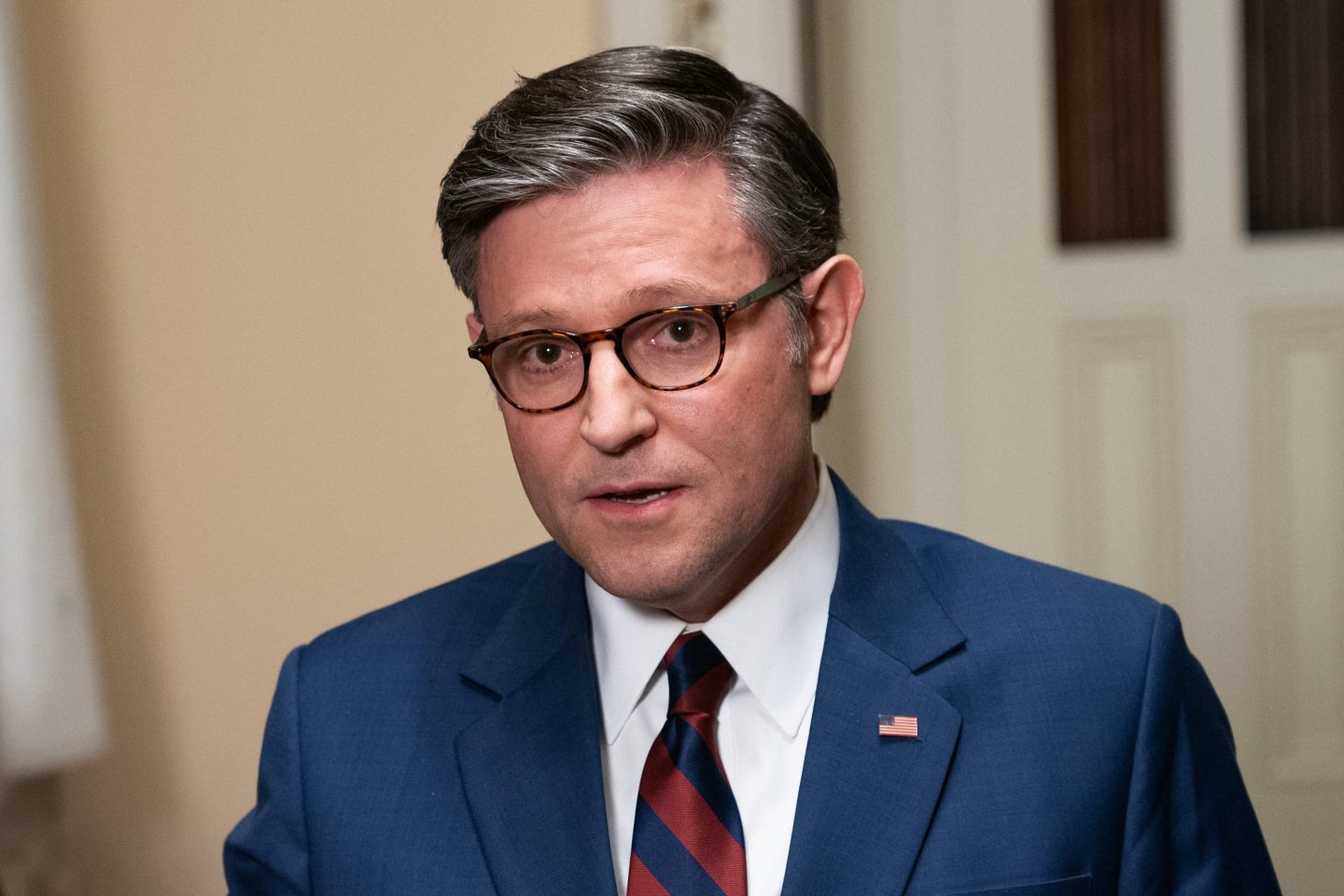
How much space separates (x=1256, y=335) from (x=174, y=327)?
221cm

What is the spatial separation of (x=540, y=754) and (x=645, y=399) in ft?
1.12

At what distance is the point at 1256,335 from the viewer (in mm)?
3086

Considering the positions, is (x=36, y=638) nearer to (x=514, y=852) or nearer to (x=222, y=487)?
(x=222, y=487)

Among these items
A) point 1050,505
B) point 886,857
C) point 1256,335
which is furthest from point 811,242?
point 1256,335

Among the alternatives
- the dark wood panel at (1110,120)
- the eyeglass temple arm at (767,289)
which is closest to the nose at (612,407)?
the eyeglass temple arm at (767,289)

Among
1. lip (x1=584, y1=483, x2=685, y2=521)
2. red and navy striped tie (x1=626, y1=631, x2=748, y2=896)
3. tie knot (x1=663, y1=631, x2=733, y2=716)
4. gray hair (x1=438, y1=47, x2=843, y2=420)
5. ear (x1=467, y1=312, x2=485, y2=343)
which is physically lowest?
red and navy striped tie (x1=626, y1=631, x2=748, y2=896)

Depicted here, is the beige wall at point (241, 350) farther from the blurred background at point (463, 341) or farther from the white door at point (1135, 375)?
the white door at point (1135, 375)

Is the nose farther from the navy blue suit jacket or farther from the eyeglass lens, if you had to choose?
the navy blue suit jacket

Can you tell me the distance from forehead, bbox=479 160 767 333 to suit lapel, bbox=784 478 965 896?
1.06ft

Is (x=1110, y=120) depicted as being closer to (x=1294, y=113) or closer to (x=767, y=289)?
(x=1294, y=113)

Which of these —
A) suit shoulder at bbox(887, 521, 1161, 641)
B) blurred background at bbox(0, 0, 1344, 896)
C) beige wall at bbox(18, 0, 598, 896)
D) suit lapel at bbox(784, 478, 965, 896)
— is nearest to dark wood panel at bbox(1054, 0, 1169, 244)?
blurred background at bbox(0, 0, 1344, 896)

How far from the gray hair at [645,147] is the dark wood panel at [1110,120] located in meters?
2.04

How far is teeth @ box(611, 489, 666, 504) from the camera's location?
1162mm

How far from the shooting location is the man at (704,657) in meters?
1.17
